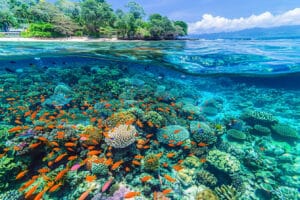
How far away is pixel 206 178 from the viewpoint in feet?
21.9

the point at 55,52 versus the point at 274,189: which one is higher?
the point at 55,52

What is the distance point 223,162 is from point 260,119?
6050 millimetres

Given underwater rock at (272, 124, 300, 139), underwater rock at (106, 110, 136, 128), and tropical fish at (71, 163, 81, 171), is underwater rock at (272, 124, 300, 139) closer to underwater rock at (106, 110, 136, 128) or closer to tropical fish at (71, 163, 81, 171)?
underwater rock at (106, 110, 136, 128)

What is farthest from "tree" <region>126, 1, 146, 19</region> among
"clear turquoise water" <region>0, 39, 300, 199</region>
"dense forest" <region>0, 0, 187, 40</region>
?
"clear turquoise water" <region>0, 39, 300, 199</region>

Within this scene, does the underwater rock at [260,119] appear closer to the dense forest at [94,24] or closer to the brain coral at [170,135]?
the brain coral at [170,135]

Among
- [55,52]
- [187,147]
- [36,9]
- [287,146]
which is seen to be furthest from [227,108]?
[36,9]

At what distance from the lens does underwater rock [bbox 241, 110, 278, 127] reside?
1089 cm

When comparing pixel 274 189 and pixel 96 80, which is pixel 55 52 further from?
pixel 274 189

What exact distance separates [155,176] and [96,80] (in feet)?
43.8

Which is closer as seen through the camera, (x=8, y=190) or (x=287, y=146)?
(x=8, y=190)

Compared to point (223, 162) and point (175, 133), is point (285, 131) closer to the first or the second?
point (223, 162)

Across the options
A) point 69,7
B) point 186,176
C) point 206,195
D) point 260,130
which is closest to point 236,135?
point 260,130

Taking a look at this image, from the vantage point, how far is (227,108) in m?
15.8

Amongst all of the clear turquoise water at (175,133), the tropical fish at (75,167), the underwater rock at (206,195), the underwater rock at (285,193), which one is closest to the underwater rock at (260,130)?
the clear turquoise water at (175,133)
